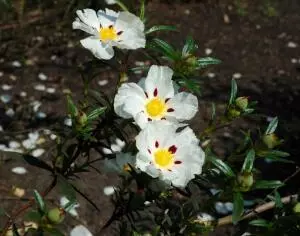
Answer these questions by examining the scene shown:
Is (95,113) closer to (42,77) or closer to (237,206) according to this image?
(237,206)

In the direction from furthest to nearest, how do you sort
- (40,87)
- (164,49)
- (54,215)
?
(40,87) → (164,49) → (54,215)

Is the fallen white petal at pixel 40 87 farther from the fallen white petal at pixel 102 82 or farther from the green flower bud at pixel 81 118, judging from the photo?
the green flower bud at pixel 81 118

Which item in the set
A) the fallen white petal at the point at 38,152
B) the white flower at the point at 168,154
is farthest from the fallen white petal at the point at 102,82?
the white flower at the point at 168,154

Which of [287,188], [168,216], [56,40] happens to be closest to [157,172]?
[168,216]

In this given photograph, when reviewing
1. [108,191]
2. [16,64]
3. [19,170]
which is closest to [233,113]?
[108,191]

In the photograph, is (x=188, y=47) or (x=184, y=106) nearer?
(x=184, y=106)

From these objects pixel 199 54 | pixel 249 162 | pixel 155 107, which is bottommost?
pixel 199 54

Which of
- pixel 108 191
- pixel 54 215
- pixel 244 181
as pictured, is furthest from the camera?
pixel 108 191
